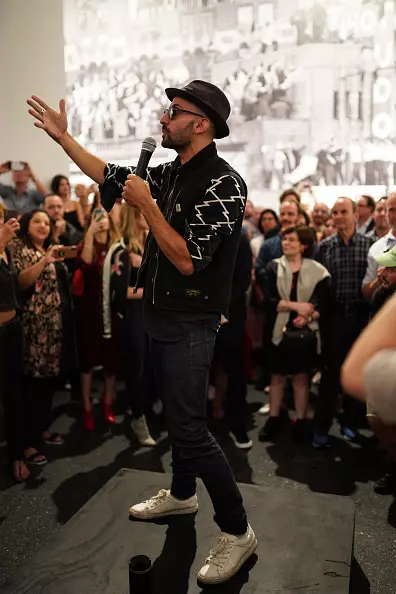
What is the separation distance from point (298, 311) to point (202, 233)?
6.38 ft

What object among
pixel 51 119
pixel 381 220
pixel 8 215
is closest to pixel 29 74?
pixel 8 215

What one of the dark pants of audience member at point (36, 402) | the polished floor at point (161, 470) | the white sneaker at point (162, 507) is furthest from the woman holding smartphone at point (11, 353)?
the white sneaker at point (162, 507)

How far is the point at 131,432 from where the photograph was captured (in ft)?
13.1

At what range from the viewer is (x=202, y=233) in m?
1.89

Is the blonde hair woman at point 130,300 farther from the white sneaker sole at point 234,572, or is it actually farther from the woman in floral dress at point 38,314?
the white sneaker sole at point 234,572

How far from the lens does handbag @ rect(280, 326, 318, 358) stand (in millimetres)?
3711

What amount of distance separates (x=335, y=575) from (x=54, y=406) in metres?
2.99

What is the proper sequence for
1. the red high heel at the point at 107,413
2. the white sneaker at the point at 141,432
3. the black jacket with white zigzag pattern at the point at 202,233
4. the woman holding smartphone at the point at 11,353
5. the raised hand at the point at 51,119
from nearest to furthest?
the black jacket with white zigzag pattern at the point at 202,233
the raised hand at the point at 51,119
the woman holding smartphone at the point at 11,353
the white sneaker at the point at 141,432
the red high heel at the point at 107,413

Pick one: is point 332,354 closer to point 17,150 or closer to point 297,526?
point 297,526

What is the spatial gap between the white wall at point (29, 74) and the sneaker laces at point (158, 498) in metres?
4.44

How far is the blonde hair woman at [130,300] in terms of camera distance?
3773 millimetres

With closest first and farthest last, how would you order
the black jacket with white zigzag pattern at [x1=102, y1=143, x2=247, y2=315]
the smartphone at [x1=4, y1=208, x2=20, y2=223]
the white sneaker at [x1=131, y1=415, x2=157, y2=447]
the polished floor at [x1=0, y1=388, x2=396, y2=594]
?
the black jacket with white zigzag pattern at [x1=102, y1=143, x2=247, y2=315] → the polished floor at [x1=0, y1=388, x2=396, y2=594] → the white sneaker at [x1=131, y1=415, x2=157, y2=447] → the smartphone at [x1=4, y1=208, x2=20, y2=223]

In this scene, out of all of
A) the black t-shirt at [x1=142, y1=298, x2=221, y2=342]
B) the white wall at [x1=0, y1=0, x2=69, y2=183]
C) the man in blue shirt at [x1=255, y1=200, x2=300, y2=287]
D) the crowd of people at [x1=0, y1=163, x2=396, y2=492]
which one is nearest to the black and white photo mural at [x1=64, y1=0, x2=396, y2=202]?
the white wall at [x1=0, y1=0, x2=69, y2=183]

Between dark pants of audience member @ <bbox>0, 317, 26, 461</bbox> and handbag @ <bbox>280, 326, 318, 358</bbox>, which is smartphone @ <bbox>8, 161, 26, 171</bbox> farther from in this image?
handbag @ <bbox>280, 326, 318, 358</bbox>
